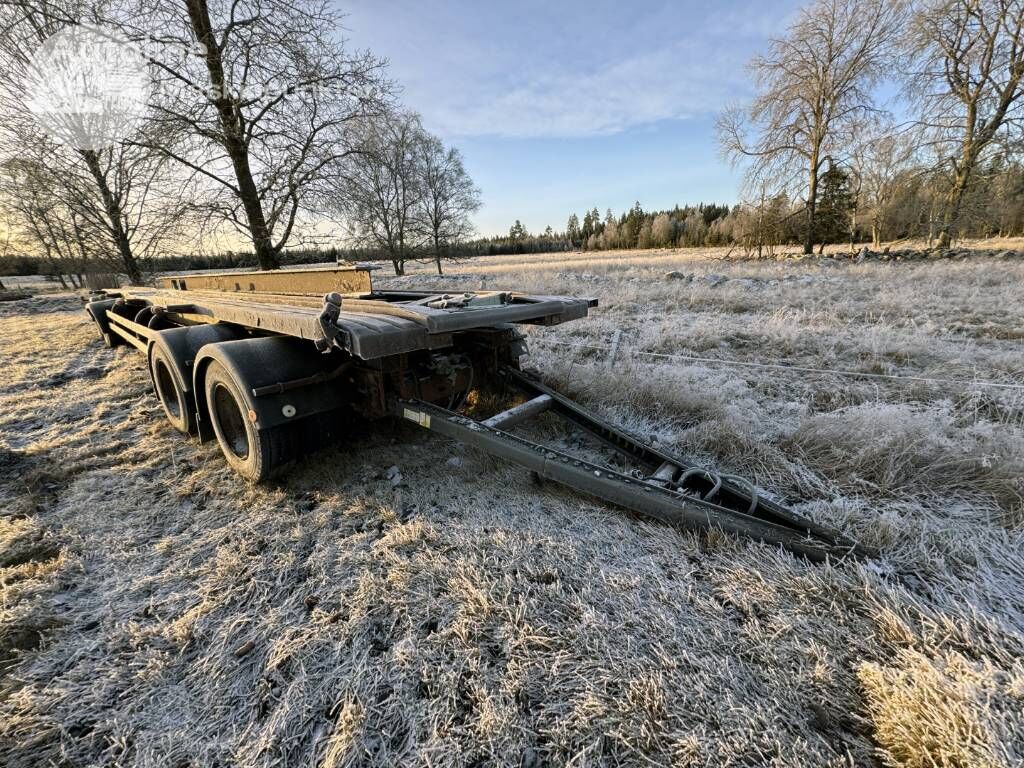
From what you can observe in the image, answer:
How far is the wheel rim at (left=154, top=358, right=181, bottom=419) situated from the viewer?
3.69 m

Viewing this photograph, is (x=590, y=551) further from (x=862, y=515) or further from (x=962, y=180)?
(x=962, y=180)

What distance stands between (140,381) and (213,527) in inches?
168

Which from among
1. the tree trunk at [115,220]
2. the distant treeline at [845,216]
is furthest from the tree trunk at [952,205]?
the tree trunk at [115,220]

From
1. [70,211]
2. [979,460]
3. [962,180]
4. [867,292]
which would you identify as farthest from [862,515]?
[962,180]

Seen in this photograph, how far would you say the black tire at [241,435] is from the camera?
95.6 inches

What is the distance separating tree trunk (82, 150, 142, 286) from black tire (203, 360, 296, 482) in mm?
12672

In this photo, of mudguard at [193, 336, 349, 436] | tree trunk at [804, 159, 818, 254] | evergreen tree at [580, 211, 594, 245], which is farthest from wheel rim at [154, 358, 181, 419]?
evergreen tree at [580, 211, 594, 245]

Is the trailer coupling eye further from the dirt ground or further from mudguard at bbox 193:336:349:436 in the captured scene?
the dirt ground

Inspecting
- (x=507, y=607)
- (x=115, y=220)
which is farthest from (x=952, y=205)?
(x=115, y=220)

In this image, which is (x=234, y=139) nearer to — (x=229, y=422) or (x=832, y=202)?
(x=229, y=422)

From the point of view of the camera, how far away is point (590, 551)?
2.02 metres

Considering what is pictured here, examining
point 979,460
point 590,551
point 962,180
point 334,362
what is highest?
point 962,180

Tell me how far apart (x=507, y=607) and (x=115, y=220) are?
54.5ft

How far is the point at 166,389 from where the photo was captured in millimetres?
3791
